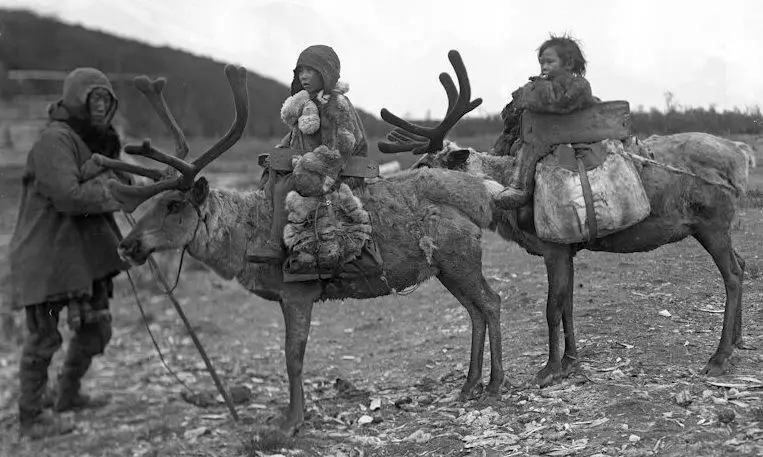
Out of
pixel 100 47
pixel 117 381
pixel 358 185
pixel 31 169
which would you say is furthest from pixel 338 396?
pixel 100 47

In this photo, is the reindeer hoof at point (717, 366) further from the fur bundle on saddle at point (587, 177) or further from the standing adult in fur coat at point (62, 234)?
the standing adult in fur coat at point (62, 234)

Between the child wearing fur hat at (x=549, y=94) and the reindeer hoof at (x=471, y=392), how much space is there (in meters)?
1.56

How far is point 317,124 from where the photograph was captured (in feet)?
17.4

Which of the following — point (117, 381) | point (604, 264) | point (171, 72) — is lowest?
point (117, 381)

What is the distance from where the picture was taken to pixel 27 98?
27.4 feet

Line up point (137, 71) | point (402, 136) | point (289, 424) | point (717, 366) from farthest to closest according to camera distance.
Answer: point (137, 71) → point (402, 136) → point (289, 424) → point (717, 366)

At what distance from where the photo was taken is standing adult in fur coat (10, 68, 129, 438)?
6.07 meters

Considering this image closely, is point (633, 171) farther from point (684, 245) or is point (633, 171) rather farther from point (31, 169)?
point (31, 169)

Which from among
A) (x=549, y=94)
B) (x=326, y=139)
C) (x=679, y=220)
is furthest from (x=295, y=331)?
(x=679, y=220)

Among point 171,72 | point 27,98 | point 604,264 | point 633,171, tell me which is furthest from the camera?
point 171,72

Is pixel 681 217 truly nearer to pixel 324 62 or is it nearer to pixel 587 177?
pixel 587 177

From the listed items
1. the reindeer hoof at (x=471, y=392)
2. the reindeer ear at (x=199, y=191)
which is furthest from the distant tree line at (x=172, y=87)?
the reindeer hoof at (x=471, y=392)

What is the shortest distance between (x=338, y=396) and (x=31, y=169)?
3.50 meters

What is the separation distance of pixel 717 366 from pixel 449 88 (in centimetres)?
323
